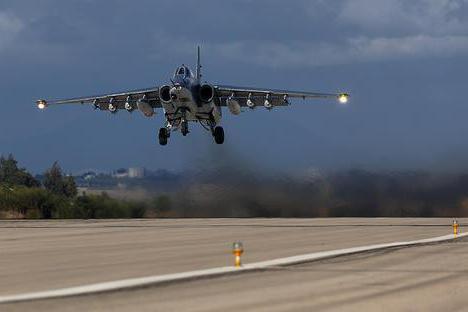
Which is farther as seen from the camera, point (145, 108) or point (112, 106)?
point (112, 106)

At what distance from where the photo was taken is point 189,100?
44156 mm

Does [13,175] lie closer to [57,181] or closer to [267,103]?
[57,181]

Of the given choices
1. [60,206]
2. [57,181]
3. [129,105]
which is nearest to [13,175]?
[57,181]

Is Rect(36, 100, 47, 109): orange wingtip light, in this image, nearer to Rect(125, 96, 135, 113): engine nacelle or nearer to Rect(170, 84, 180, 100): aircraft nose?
Rect(125, 96, 135, 113): engine nacelle

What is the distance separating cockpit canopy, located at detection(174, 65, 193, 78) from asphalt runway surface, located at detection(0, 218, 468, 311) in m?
10.7

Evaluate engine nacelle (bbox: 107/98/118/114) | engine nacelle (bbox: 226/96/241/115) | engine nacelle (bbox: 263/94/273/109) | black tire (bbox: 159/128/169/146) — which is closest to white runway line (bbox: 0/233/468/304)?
engine nacelle (bbox: 263/94/273/109)

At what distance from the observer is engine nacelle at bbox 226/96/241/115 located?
49281 mm

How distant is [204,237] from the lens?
33469mm

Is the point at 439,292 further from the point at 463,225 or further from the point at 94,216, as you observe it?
the point at 94,216

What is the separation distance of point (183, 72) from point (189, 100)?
169 centimetres

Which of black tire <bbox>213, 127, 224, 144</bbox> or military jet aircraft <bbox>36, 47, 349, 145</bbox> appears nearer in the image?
military jet aircraft <bbox>36, 47, 349, 145</bbox>

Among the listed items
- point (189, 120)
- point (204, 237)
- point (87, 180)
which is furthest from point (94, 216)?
point (204, 237)

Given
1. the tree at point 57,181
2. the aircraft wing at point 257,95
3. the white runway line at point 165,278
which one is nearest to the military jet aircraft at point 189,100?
the aircraft wing at point 257,95

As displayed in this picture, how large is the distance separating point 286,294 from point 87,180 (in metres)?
50.0
